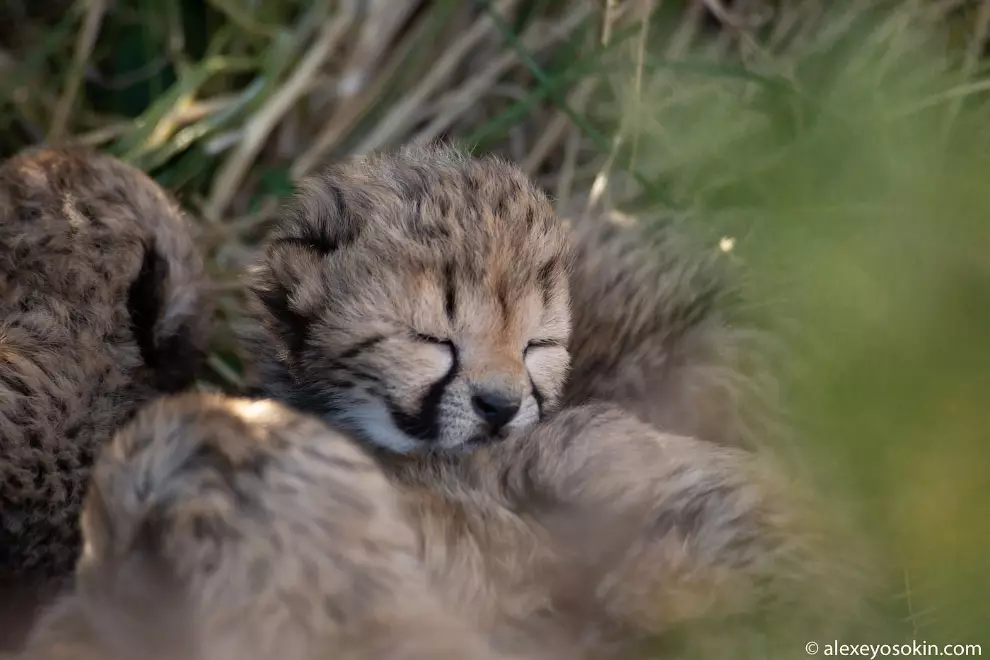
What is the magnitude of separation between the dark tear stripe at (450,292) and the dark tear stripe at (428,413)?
0.03 m

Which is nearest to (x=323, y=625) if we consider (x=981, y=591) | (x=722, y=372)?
(x=981, y=591)

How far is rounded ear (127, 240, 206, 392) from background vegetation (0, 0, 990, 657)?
11.0 inches

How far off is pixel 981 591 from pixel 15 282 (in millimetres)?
1168

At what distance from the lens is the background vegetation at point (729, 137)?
2.27 feet

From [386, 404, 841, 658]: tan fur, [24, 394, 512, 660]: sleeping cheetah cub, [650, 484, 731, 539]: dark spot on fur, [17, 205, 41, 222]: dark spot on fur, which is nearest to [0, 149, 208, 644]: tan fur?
[17, 205, 41, 222]: dark spot on fur

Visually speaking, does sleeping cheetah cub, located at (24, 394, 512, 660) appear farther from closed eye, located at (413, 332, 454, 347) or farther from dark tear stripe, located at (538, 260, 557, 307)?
dark tear stripe, located at (538, 260, 557, 307)

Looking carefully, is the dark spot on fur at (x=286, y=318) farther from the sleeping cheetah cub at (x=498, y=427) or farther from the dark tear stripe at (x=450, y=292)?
the dark tear stripe at (x=450, y=292)

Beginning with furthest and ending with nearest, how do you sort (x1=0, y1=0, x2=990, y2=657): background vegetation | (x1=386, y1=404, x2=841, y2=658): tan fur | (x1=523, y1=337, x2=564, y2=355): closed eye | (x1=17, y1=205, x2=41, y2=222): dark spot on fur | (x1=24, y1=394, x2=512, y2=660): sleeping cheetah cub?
1. (x1=17, y1=205, x2=41, y2=222): dark spot on fur
2. (x1=523, y1=337, x2=564, y2=355): closed eye
3. (x1=386, y1=404, x2=841, y2=658): tan fur
4. (x1=24, y1=394, x2=512, y2=660): sleeping cheetah cub
5. (x1=0, y1=0, x2=990, y2=657): background vegetation

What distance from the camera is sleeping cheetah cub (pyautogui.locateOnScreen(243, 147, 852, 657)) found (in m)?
1.08

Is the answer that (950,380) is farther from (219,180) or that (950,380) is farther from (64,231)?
(219,180)

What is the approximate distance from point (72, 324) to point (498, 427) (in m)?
0.56

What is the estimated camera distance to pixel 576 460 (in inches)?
47.8

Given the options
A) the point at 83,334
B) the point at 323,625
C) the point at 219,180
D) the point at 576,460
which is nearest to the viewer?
the point at 323,625

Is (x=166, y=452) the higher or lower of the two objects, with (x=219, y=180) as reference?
lower
